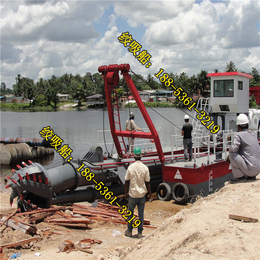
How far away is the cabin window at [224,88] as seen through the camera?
15.4 metres

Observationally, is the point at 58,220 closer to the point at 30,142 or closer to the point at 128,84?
the point at 128,84

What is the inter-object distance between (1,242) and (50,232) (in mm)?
1134

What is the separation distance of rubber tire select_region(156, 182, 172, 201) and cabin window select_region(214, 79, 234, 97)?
5.64 m

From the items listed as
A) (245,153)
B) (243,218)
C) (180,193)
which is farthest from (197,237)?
(180,193)

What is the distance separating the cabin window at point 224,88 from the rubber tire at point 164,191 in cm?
564

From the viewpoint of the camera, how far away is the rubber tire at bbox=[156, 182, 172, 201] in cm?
1240

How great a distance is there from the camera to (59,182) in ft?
33.6

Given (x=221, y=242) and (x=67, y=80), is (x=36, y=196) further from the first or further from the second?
(x=67, y=80)

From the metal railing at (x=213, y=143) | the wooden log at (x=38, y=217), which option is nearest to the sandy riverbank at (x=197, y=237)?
the wooden log at (x=38, y=217)

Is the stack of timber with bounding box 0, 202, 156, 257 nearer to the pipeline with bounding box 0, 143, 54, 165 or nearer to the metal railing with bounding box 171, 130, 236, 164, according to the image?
the metal railing with bounding box 171, 130, 236, 164

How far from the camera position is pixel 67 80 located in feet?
529

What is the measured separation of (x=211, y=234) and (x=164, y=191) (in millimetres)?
8146

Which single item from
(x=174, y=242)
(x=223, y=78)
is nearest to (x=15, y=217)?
(x=174, y=242)

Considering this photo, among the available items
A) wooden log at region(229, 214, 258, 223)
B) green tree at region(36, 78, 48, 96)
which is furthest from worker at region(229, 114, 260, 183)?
green tree at region(36, 78, 48, 96)
